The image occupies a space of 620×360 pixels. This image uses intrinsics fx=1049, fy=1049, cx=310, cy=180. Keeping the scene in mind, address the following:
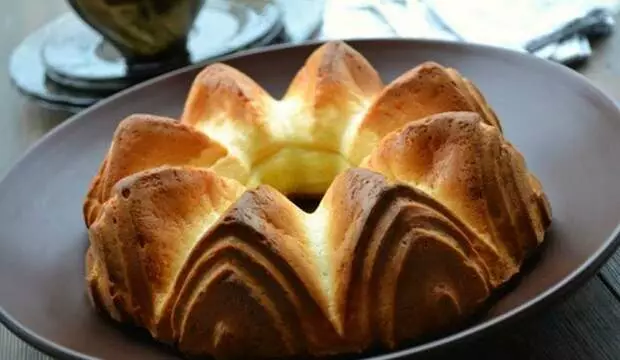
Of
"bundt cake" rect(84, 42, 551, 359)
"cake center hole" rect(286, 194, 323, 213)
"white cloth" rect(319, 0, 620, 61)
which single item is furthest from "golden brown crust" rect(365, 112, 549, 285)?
"white cloth" rect(319, 0, 620, 61)

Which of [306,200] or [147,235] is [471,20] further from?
[147,235]

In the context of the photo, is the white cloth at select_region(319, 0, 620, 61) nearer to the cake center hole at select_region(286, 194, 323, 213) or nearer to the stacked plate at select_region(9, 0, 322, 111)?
the stacked plate at select_region(9, 0, 322, 111)

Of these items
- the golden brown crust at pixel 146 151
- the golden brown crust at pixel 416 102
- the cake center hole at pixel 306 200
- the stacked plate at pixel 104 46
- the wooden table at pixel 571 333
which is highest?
the golden brown crust at pixel 416 102

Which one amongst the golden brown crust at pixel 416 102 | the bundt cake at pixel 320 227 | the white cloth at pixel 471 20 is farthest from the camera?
the white cloth at pixel 471 20

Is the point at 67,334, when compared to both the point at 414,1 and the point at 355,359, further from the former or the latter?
the point at 414,1

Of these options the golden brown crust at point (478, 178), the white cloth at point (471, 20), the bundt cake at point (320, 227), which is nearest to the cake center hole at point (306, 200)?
the bundt cake at point (320, 227)

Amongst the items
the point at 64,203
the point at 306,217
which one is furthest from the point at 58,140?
the point at 306,217

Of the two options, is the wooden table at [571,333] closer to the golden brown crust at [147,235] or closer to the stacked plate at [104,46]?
the golden brown crust at [147,235]

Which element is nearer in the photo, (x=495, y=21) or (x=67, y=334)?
(x=67, y=334)
